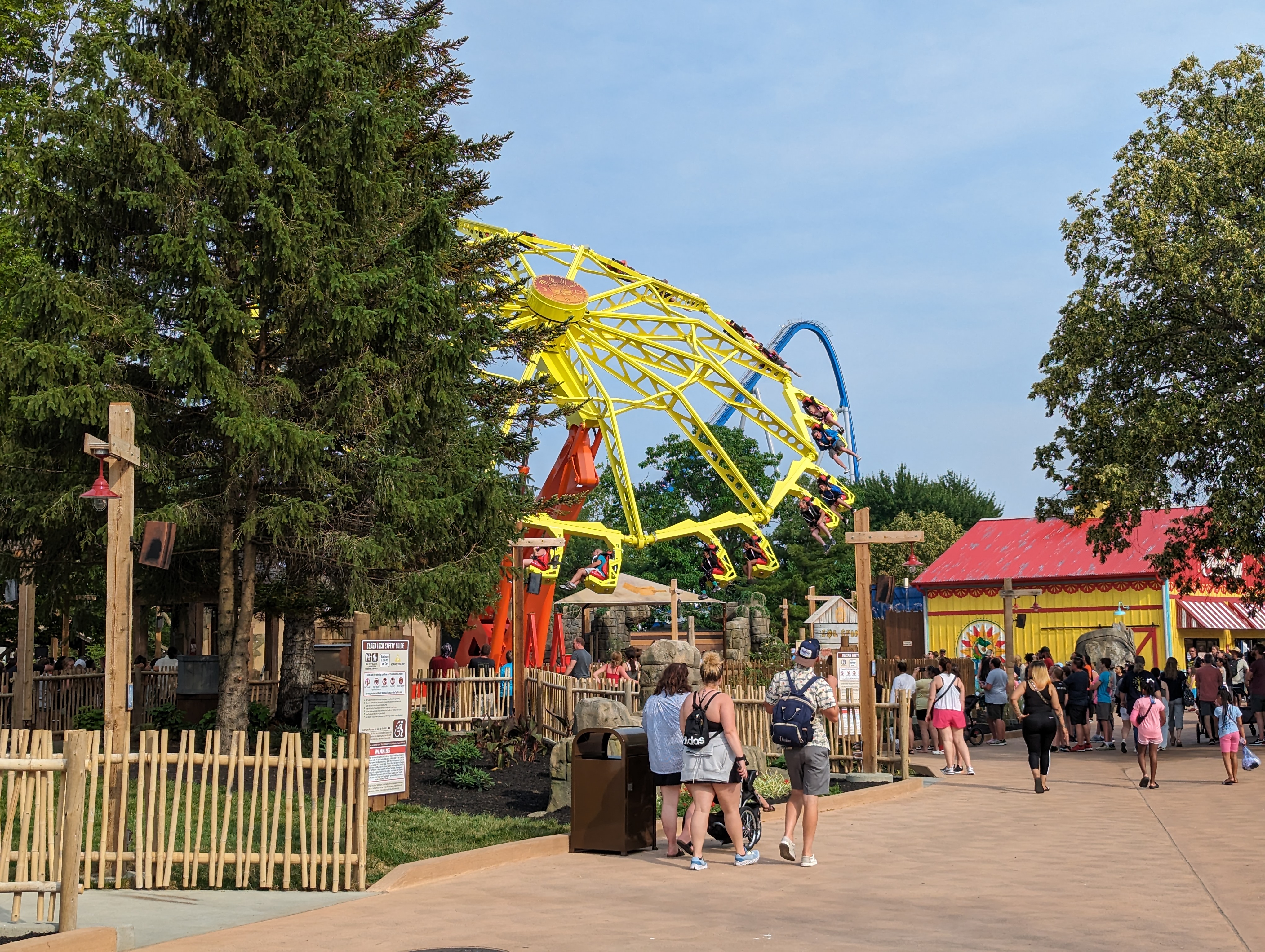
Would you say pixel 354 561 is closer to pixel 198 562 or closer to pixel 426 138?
pixel 198 562

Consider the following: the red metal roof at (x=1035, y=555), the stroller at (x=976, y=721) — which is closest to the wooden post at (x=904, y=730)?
the stroller at (x=976, y=721)

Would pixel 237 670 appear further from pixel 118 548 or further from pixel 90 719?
pixel 118 548

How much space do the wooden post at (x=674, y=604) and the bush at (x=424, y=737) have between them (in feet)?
41.4

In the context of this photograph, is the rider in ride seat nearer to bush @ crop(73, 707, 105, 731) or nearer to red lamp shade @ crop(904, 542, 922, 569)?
red lamp shade @ crop(904, 542, 922, 569)

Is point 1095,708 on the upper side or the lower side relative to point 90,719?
lower

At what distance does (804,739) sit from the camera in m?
9.56

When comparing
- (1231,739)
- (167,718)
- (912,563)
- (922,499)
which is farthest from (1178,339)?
(922,499)

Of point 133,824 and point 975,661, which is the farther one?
point 975,661

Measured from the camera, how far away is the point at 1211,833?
11.5 metres

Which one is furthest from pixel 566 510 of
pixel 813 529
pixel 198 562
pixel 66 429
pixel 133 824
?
pixel 133 824

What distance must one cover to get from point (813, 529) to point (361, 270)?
24712 mm

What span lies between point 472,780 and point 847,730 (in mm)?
6091

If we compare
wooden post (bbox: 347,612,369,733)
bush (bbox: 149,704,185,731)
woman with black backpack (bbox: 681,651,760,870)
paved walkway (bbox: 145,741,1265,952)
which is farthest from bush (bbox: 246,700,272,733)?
woman with black backpack (bbox: 681,651,760,870)

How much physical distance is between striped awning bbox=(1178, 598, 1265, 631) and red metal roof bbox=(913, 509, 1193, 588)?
147 centimetres
